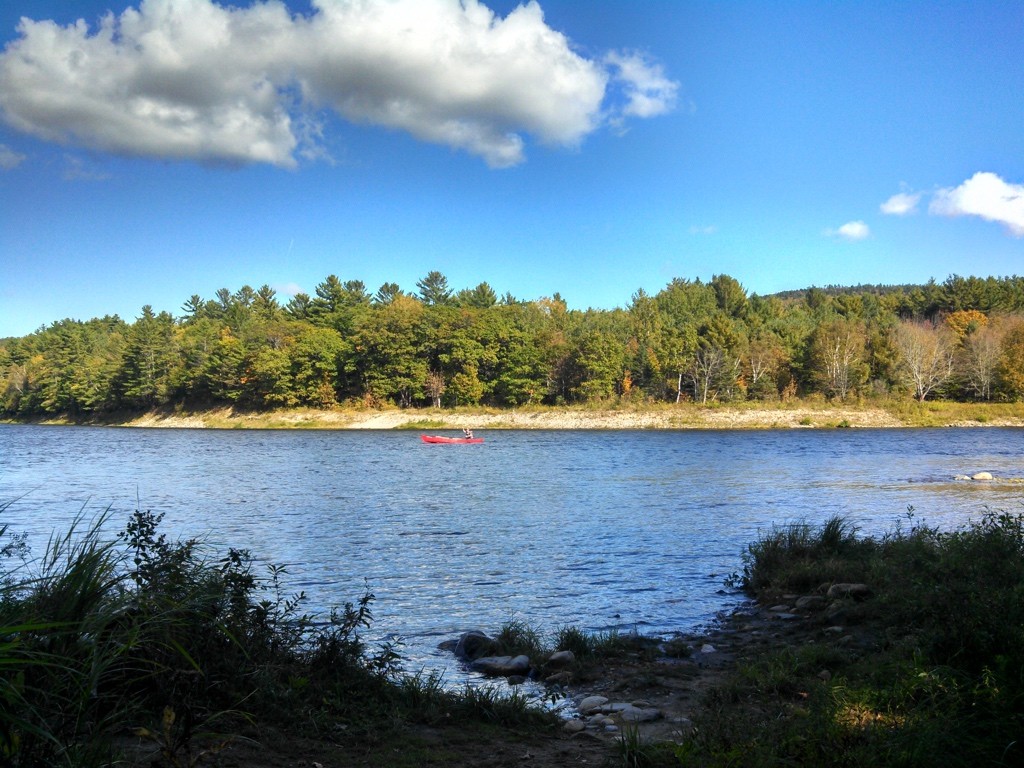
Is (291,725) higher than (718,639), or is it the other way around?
(291,725)

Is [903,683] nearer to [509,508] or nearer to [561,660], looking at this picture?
[561,660]

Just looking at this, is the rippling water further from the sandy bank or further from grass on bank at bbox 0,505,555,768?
the sandy bank

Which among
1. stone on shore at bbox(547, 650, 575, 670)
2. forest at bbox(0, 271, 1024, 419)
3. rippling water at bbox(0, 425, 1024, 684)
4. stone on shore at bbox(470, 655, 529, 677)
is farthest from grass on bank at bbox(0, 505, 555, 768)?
forest at bbox(0, 271, 1024, 419)

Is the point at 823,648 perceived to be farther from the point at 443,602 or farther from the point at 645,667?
the point at 443,602

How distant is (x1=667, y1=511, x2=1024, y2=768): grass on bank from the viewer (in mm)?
4930

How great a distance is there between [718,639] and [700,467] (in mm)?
29578

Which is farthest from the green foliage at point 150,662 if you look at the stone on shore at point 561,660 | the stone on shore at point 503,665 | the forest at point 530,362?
the forest at point 530,362

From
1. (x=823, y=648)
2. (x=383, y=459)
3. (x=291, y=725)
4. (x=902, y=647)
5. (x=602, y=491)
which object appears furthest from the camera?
(x=383, y=459)

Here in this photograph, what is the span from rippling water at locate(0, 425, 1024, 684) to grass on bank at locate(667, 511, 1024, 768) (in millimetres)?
3683

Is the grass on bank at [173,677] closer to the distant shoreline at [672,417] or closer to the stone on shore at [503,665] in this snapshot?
the stone on shore at [503,665]

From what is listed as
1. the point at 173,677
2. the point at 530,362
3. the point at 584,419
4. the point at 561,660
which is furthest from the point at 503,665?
the point at 530,362

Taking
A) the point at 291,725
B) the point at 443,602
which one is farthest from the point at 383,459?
the point at 291,725

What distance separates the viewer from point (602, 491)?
30.2 m

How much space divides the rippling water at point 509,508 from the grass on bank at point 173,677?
8.89ft
